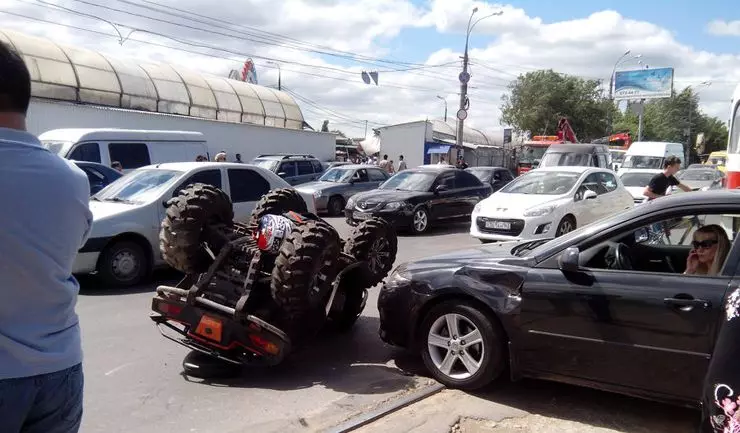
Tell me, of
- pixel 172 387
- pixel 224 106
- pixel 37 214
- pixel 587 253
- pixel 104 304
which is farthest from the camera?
pixel 224 106

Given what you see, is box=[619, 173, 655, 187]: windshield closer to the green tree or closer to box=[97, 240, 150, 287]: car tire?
box=[97, 240, 150, 287]: car tire

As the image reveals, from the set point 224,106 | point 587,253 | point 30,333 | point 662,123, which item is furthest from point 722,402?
point 662,123

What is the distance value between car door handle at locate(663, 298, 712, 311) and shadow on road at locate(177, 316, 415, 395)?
6.60ft

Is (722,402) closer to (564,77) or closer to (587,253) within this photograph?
(587,253)

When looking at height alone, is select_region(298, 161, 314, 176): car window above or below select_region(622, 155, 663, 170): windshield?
below

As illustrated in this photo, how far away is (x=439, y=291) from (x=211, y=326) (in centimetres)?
178

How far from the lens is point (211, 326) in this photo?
472cm

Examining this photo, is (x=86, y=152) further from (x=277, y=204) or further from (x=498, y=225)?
(x=277, y=204)

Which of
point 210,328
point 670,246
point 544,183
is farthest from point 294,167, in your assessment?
point 670,246

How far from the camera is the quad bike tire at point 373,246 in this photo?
5914 millimetres

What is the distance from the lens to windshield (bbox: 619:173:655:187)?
66.7ft

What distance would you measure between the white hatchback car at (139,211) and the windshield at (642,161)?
21608 millimetres

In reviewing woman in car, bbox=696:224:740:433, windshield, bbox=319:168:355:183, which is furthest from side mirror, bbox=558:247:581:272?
windshield, bbox=319:168:355:183

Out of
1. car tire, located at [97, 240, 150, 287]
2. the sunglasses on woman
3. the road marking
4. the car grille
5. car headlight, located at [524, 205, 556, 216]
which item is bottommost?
the road marking
